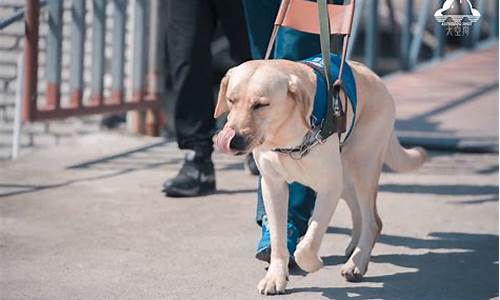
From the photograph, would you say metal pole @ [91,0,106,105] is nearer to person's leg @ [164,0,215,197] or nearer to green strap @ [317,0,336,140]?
person's leg @ [164,0,215,197]

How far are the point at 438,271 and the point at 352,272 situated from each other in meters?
0.40

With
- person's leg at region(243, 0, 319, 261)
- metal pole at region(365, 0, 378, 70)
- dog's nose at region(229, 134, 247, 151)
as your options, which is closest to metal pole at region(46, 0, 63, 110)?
person's leg at region(243, 0, 319, 261)

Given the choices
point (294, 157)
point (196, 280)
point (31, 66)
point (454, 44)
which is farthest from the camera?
point (454, 44)

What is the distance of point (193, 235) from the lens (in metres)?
4.14

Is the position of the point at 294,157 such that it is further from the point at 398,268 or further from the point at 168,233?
the point at 168,233

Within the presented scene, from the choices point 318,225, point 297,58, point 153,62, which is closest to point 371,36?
point 153,62

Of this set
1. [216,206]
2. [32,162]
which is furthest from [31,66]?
[216,206]

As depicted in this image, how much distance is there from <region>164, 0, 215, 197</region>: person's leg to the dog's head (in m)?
1.64

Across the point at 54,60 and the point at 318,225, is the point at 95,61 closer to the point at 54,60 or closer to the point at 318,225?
the point at 54,60

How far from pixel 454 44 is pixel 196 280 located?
1258cm

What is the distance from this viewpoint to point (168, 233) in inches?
164

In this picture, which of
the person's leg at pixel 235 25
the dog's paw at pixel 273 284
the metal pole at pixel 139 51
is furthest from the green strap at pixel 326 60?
the metal pole at pixel 139 51

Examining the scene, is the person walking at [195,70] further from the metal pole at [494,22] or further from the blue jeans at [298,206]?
the metal pole at [494,22]

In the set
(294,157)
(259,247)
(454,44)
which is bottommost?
(454,44)
